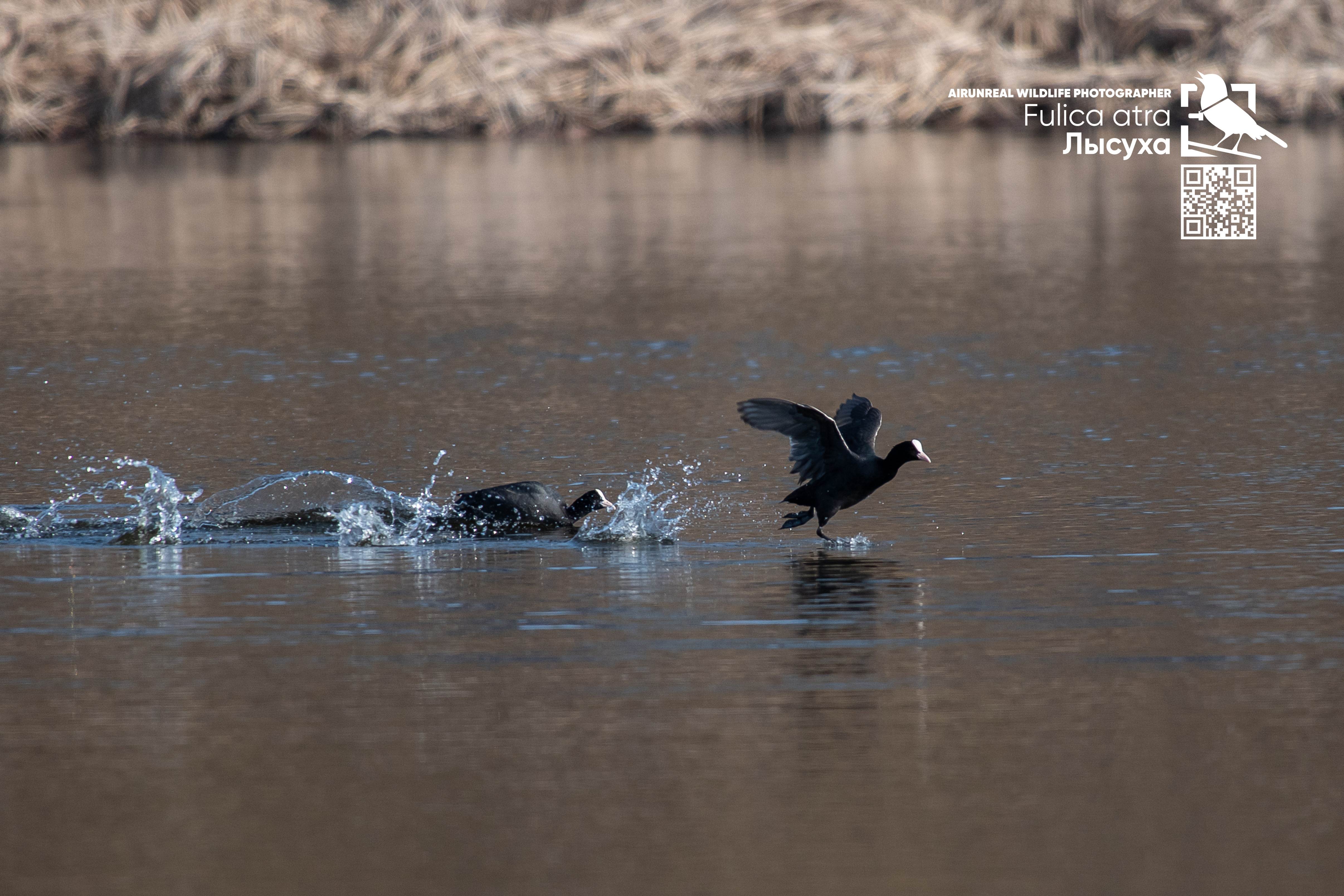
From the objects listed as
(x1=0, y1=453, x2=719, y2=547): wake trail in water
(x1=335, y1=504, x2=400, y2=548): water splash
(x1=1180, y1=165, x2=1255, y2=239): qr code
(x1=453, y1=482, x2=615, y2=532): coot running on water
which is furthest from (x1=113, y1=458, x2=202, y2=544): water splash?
(x1=1180, y1=165, x2=1255, y2=239): qr code

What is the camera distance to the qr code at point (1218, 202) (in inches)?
828

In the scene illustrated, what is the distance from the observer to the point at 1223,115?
1312 inches

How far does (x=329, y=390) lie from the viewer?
13180 mm

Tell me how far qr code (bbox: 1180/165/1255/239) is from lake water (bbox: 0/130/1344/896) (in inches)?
64.7

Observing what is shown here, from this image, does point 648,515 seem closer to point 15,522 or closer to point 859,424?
point 859,424

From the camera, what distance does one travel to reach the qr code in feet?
69.0

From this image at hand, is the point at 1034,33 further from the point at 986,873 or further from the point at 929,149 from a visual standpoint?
the point at 986,873

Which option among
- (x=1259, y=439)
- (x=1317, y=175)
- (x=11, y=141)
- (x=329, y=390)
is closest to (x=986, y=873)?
(x=1259, y=439)

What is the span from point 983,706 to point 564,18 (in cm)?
2865

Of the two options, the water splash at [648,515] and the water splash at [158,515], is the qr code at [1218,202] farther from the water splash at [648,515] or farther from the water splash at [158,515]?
the water splash at [158,515]

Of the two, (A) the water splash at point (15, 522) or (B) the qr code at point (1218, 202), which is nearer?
(A) the water splash at point (15, 522)

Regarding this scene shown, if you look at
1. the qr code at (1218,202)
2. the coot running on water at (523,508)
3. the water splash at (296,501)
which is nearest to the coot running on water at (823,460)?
the coot running on water at (523,508)

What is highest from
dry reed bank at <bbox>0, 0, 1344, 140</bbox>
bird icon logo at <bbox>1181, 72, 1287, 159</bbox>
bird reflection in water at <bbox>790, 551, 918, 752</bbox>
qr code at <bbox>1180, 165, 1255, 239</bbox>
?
dry reed bank at <bbox>0, 0, 1344, 140</bbox>

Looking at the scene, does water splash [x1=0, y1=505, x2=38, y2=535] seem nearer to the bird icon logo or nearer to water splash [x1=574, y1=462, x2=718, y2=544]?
water splash [x1=574, y1=462, x2=718, y2=544]
